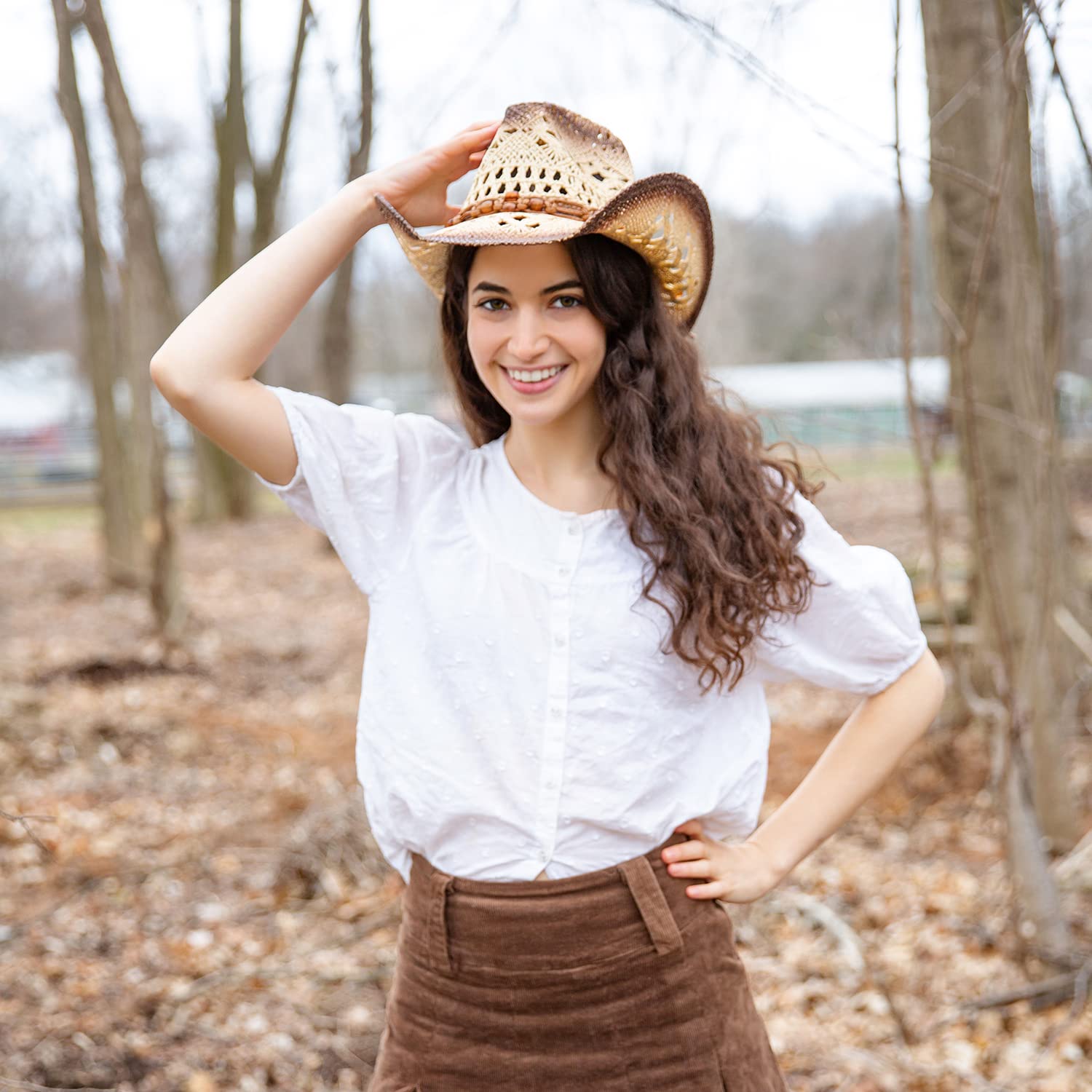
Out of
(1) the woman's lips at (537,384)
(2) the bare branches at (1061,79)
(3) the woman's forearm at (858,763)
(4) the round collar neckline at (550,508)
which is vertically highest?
(2) the bare branches at (1061,79)

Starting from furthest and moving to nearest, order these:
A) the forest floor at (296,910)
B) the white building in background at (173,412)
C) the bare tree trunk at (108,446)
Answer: the white building in background at (173,412)
the bare tree trunk at (108,446)
the forest floor at (296,910)

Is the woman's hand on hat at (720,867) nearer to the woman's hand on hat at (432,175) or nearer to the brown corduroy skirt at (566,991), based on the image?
the brown corduroy skirt at (566,991)

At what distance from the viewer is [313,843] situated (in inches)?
169

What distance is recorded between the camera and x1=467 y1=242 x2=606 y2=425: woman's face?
169cm

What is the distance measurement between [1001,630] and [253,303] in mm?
2194

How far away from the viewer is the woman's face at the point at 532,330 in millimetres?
1693

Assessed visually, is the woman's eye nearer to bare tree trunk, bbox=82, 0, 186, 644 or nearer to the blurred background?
the blurred background

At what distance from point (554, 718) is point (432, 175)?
0.89 metres

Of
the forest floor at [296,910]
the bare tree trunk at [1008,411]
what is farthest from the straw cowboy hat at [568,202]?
the forest floor at [296,910]

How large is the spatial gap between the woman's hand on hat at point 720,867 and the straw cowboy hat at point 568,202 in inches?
33.9

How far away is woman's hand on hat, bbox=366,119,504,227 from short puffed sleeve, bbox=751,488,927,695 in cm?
75

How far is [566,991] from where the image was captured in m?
1.67

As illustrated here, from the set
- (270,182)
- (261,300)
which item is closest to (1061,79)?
(261,300)

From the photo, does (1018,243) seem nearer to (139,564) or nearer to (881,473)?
(139,564)
